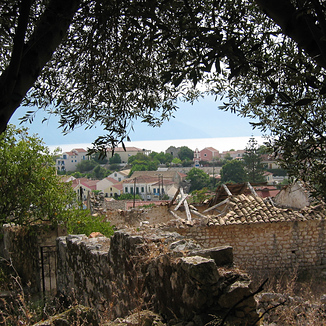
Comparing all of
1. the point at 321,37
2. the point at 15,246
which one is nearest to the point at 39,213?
the point at 15,246

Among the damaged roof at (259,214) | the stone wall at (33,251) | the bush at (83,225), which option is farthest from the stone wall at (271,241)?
the stone wall at (33,251)

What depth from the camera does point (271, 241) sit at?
13.0 meters

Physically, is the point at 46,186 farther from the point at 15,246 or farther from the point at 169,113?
the point at 169,113

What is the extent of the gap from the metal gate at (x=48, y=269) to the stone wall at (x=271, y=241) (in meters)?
4.05

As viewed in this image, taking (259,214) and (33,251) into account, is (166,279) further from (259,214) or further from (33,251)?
(259,214)

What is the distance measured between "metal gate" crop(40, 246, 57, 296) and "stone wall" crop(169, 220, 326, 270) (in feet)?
13.3

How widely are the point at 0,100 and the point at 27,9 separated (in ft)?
2.66

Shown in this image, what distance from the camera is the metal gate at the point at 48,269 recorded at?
9898 millimetres

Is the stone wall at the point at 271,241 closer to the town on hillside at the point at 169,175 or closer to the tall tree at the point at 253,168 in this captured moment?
the town on hillside at the point at 169,175

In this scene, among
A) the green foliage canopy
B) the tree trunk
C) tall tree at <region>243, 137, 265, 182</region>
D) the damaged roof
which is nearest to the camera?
the tree trunk

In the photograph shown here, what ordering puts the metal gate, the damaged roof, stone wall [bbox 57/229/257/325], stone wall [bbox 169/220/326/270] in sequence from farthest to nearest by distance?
the damaged roof < stone wall [bbox 169/220/326/270] < the metal gate < stone wall [bbox 57/229/257/325]

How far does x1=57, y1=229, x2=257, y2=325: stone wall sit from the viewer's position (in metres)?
3.73

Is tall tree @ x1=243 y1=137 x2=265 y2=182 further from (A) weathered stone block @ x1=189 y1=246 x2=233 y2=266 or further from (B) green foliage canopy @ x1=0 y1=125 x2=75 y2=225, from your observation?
(A) weathered stone block @ x1=189 y1=246 x2=233 y2=266

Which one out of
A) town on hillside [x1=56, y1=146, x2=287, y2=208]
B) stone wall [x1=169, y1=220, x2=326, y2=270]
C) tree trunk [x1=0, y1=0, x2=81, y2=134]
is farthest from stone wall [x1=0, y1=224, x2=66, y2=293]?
tree trunk [x1=0, y1=0, x2=81, y2=134]
